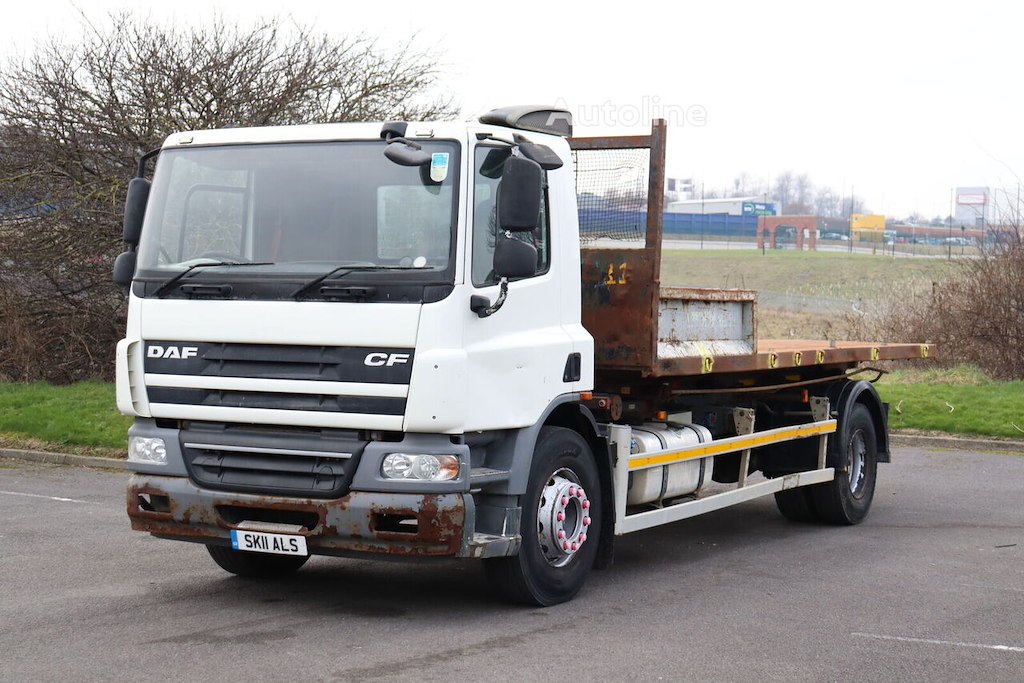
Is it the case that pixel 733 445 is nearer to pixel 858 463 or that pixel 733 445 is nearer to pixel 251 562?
pixel 858 463

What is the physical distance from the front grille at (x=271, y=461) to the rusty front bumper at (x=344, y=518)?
6cm

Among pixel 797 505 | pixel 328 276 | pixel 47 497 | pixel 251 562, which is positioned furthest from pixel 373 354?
pixel 47 497

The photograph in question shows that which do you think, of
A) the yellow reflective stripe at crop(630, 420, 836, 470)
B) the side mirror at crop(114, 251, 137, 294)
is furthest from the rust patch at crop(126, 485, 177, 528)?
the yellow reflective stripe at crop(630, 420, 836, 470)

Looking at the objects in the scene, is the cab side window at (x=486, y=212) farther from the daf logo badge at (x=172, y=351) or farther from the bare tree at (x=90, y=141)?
the bare tree at (x=90, y=141)

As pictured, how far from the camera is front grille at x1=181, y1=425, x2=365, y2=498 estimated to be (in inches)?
265

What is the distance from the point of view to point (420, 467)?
662 centimetres

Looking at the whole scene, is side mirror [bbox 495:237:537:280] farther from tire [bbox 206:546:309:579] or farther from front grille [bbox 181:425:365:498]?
tire [bbox 206:546:309:579]

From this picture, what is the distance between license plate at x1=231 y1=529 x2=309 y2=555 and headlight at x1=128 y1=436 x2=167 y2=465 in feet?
1.97

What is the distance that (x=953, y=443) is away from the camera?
52.1 ft

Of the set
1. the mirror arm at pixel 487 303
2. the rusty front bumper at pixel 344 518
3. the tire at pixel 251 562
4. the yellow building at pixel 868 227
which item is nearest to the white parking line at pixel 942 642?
the rusty front bumper at pixel 344 518

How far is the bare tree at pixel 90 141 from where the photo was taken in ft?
60.5

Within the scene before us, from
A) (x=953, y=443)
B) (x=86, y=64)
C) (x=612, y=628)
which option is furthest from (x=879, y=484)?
(x=86, y=64)

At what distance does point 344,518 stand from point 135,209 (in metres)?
2.30

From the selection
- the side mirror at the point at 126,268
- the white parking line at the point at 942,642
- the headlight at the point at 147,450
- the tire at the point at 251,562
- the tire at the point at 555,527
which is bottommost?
the tire at the point at 251,562
